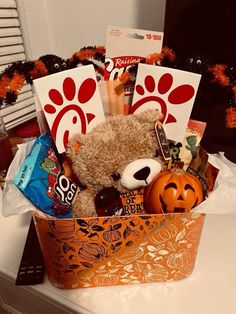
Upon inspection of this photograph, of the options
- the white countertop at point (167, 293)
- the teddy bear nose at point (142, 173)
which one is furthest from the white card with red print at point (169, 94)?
the white countertop at point (167, 293)

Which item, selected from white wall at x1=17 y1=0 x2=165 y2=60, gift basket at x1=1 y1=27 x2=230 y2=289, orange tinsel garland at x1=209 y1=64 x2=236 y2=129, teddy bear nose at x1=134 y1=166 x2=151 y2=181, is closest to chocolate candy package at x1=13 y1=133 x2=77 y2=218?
gift basket at x1=1 y1=27 x2=230 y2=289

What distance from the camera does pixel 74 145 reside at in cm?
42

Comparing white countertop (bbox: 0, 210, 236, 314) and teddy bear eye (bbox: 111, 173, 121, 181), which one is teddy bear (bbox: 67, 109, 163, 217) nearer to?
teddy bear eye (bbox: 111, 173, 121, 181)

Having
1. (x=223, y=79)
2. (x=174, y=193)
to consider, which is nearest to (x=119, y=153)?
(x=174, y=193)

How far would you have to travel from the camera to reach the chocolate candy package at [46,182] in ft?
1.19

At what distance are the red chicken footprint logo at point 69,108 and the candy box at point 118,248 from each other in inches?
6.3

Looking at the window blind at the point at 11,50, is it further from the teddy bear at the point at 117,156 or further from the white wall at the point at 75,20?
the teddy bear at the point at 117,156

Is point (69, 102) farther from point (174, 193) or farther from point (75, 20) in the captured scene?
point (75, 20)

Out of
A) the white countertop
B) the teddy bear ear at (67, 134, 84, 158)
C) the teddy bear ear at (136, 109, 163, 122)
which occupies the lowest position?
the white countertop

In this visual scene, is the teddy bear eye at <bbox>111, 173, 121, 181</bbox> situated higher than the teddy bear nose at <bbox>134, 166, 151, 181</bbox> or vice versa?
the teddy bear nose at <bbox>134, 166, 151, 181</bbox>

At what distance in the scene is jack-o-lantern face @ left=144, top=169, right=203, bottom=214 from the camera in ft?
1.23

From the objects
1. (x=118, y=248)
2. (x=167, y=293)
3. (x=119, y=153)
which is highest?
(x=119, y=153)

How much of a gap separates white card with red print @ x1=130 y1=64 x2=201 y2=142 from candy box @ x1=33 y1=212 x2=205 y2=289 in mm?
184

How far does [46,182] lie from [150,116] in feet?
0.67
